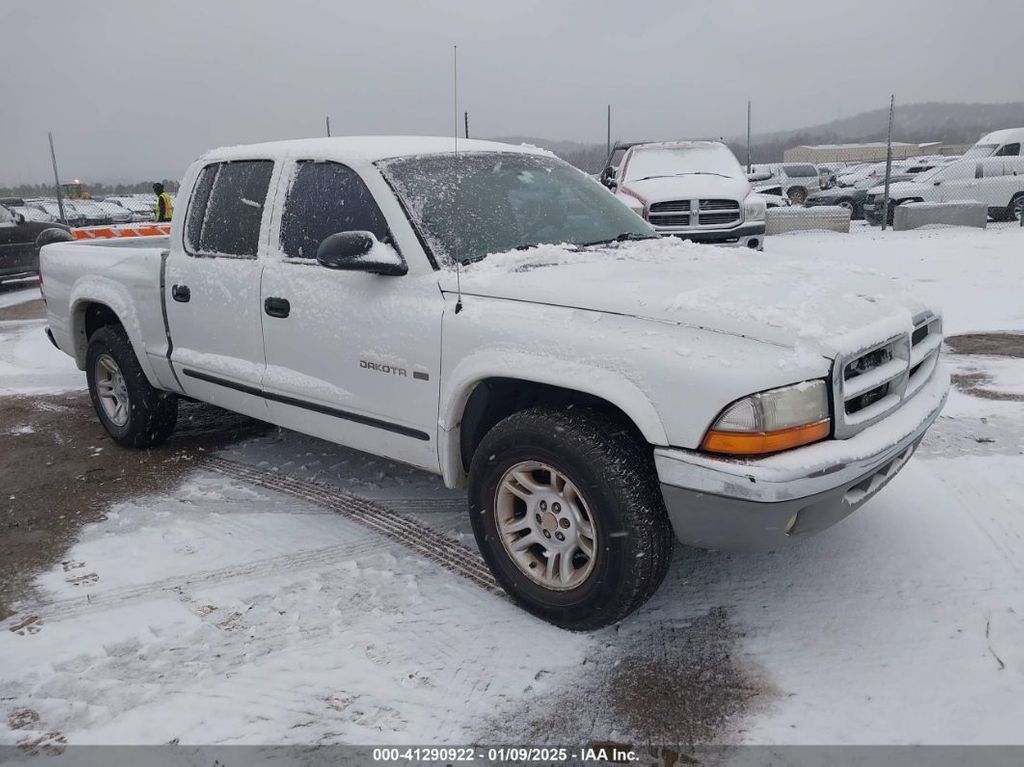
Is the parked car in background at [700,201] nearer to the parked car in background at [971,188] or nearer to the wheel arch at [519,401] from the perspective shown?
the wheel arch at [519,401]

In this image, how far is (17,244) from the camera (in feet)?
43.3

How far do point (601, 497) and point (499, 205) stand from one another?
1609 mm

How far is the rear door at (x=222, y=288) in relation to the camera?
398 centimetres

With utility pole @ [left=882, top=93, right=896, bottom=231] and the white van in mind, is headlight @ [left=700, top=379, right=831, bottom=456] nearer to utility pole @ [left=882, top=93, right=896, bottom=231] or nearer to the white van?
utility pole @ [left=882, top=93, right=896, bottom=231]

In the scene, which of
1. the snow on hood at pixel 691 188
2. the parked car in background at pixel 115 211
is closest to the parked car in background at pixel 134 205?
the parked car in background at pixel 115 211

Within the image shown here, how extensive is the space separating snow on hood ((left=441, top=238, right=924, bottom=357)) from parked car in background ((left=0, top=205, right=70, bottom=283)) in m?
12.5

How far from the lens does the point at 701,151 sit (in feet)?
38.2

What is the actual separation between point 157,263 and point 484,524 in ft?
8.89

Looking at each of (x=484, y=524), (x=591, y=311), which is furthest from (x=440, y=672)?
(x=591, y=311)

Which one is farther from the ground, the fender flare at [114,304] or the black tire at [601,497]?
the fender flare at [114,304]

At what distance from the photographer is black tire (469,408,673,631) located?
2.66 metres

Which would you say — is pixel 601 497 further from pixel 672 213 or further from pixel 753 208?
pixel 753 208

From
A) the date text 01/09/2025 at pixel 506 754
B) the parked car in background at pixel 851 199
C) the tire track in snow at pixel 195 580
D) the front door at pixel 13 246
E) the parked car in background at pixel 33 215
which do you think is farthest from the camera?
the parked car in background at pixel 851 199

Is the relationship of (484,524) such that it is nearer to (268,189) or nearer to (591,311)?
(591,311)
